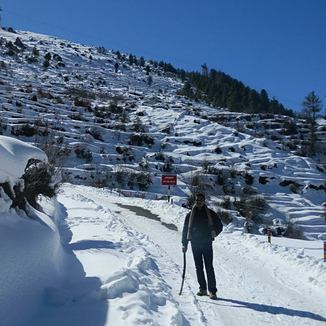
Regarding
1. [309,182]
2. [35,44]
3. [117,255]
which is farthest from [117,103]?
[117,255]

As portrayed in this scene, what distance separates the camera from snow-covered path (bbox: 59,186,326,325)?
7.04 m

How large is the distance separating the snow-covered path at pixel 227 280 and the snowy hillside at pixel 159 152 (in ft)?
26.1

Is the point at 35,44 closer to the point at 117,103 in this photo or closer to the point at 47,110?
the point at 117,103

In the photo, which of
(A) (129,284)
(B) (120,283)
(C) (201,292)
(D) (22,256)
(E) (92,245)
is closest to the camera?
(D) (22,256)

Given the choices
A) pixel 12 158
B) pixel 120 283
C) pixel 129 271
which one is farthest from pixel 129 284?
pixel 12 158

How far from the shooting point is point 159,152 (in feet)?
183

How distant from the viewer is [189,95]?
109 meters

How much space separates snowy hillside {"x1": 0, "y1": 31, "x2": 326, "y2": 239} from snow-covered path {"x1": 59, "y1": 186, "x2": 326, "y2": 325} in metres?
7.97

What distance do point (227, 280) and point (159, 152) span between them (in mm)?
46050

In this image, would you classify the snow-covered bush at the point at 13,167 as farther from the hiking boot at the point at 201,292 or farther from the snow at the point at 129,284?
the hiking boot at the point at 201,292

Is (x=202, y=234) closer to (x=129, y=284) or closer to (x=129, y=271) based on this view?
(x=129, y=271)

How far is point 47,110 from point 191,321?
58.2m

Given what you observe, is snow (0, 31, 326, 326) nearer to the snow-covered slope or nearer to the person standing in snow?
the snow-covered slope

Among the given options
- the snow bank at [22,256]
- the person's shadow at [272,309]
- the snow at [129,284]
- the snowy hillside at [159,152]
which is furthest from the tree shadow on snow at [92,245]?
the snowy hillside at [159,152]
